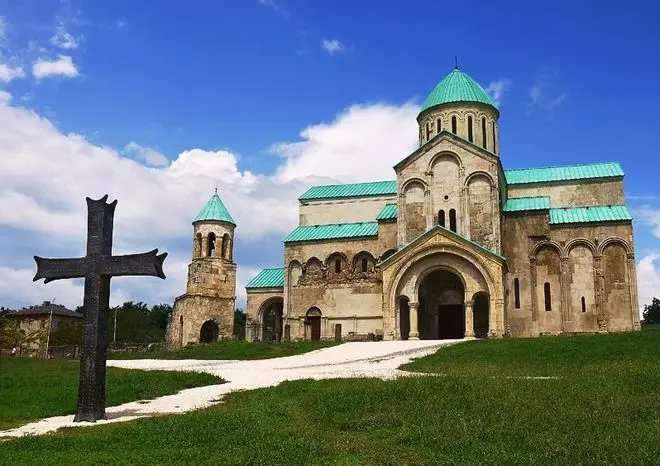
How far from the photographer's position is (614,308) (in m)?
32.7

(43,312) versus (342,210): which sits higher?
(342,210)

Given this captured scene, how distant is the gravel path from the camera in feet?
39.2

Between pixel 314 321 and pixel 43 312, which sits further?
pixel 43 312

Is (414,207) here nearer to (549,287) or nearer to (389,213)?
(389,213)

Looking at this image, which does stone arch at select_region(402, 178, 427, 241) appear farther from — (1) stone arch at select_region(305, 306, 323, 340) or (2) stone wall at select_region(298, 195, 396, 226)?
(1) stone arch at select_region(305, 306, 323, 340)

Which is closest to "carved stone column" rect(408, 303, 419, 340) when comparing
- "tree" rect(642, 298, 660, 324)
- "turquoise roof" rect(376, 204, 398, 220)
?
"turquoise roof" rect(376, 204, 398, 220)

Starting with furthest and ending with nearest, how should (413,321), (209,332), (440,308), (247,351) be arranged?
(209,332) < (440,308) < (413,321) < (247,351)

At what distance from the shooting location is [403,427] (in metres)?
9.45

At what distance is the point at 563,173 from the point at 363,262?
13382 mm

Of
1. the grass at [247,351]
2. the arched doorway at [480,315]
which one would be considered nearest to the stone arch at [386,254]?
the arched doorway at [480,315]

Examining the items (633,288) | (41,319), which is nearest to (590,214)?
(633,288)

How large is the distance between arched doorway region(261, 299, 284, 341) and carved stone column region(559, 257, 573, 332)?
18227mm

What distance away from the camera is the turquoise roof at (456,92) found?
3731 centimetres

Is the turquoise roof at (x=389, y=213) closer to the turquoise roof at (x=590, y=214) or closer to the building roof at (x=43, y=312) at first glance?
the turquoise roof at (x=590, y=214)
